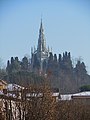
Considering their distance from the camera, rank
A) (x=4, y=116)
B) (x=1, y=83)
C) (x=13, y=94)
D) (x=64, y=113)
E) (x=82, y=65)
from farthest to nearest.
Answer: (x=82, y=65) → (x=1, y=83) → (x=64, y=113) → (x=13, y=94) → (x=4, y=116)

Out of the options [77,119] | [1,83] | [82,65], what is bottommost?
[77,119]

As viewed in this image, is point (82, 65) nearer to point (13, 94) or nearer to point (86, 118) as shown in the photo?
point (86, 118)

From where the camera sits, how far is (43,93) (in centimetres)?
1488

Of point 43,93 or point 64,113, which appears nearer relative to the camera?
point 43,93

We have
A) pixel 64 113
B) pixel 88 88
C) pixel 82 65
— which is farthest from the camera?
pixel 82 65

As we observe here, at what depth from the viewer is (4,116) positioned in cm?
1373

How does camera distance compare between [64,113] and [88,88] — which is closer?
[64,113]

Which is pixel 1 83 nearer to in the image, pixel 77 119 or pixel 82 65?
pixel 77 119

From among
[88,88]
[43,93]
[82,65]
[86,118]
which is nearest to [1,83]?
[86,118]

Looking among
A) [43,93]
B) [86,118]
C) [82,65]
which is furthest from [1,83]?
[82,65]

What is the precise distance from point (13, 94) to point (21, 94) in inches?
25.0

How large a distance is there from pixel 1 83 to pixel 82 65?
4568cm

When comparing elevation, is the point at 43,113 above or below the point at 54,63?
below

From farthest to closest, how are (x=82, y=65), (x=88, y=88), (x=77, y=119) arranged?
1. (x=82, y=65)
2. (x=88, y=88)
3. (x=77, y=119)
